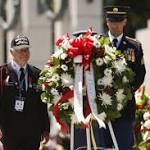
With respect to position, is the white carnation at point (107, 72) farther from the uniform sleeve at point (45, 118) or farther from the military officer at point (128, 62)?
the uniform sleeve at point (45, 118)

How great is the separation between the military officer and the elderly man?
0.98m

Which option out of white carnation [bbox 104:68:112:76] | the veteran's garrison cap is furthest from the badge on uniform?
white carnation [bbox 104:68:112:76]

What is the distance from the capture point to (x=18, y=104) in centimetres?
901

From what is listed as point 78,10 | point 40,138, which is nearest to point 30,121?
point 40,138

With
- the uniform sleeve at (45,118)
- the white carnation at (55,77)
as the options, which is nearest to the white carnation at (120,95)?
the white carnation at (55,77)

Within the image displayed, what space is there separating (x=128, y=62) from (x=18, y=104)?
130 centimetres

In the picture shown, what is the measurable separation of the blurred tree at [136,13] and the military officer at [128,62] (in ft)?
89.1

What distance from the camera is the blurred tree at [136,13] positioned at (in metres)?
36.3

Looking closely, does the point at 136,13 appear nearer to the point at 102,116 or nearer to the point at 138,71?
the point at 138,71

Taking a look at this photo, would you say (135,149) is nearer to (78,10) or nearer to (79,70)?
(79,70)

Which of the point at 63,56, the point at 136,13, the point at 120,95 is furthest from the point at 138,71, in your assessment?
the point at 136,13

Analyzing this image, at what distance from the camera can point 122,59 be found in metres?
8.42

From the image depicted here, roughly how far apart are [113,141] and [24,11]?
1045 inches

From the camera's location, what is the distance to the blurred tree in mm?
36281
